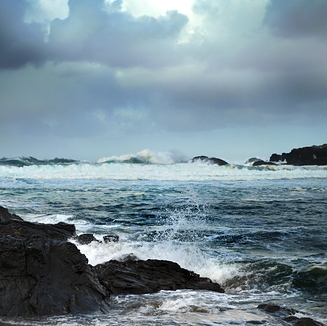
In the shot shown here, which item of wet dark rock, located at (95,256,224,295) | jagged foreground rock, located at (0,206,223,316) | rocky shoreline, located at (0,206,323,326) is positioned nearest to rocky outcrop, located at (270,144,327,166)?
wet dark rock, located at (95,256,224,295)

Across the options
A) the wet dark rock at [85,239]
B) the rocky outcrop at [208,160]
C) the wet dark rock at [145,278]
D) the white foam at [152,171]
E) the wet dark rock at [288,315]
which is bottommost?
the wet dark rock at [288,315]

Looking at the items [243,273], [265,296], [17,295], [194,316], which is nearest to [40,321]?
[17,295]

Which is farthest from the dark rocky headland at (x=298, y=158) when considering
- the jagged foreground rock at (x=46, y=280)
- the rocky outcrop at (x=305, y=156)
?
the jagged foreground rock at (x=46, y=280)

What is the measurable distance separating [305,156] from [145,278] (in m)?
62.9

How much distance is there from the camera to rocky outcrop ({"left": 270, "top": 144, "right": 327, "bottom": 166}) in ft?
217

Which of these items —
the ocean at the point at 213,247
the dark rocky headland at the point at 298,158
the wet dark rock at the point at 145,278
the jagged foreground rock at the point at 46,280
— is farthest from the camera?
the dark rocky headland at the point at 298,158

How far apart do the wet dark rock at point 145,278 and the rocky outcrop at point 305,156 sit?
197 ft

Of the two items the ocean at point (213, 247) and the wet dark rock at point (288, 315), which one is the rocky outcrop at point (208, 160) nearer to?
the ocean at point (213, 247)

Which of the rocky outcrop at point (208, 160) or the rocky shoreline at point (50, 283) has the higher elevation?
the rocky outcrop at point (208, 160)

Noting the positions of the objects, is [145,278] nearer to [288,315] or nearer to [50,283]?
[50,283]

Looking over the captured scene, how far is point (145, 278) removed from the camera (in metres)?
8.24

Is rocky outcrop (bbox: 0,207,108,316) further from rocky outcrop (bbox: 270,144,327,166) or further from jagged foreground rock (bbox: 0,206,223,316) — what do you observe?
rocky outcrop (bbox: 270,144,327,166)

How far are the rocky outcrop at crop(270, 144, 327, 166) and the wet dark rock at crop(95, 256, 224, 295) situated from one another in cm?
6019

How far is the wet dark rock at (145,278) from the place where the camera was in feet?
25.6
